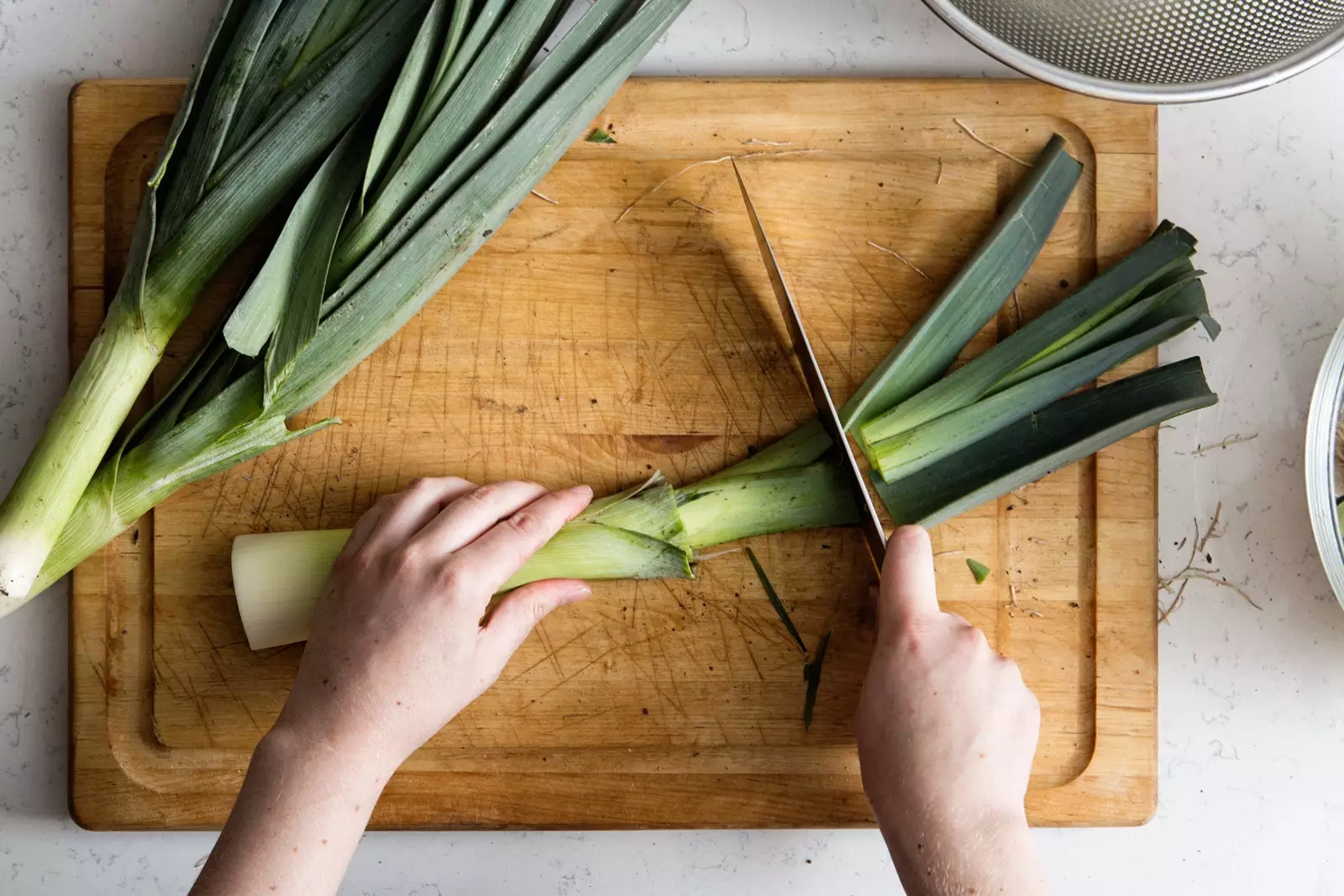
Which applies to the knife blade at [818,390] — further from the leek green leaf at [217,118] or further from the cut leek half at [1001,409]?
the leek green leaf at [217,118]

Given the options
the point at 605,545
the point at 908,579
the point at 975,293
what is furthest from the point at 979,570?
the point at 605,545

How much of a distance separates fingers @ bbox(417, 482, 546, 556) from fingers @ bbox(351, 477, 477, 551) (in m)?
0.02

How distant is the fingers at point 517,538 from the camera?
3.99 feet

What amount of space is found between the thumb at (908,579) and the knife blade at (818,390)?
0.09ft

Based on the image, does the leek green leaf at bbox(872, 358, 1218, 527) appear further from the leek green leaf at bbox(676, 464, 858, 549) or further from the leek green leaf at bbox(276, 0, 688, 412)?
the leek green leaf at bbox(276, 0, 688, 412)

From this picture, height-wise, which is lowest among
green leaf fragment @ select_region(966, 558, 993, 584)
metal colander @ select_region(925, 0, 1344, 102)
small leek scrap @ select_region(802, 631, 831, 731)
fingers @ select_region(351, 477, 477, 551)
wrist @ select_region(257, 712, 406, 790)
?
small leek scrap @ select_region(802, 631, 831, 731)

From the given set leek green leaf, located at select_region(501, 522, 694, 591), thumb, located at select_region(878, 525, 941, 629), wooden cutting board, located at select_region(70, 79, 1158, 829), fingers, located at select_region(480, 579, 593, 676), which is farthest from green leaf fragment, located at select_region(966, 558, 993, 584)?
fingers, located at select_region(480, 579, 593, 676)

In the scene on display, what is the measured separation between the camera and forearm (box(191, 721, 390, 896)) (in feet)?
3.63

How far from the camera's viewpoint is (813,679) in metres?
1.33

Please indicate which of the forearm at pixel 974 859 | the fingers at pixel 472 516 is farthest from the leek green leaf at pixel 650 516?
the forearm at pixel 974 859

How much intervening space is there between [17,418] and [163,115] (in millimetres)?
502

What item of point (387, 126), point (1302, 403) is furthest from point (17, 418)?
point (1302, 403)

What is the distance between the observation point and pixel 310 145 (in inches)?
47.5

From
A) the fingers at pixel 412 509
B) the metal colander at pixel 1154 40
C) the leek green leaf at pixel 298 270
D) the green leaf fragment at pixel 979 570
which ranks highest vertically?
the metal colander at pixel 1154 40
